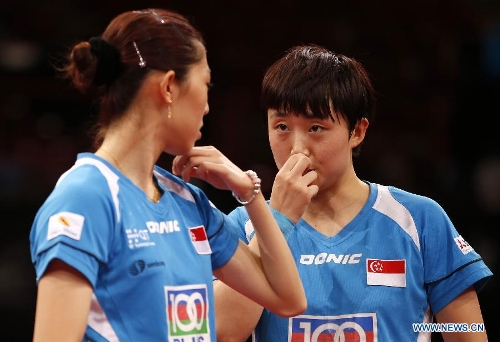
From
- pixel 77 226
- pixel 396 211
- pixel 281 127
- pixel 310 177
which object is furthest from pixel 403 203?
pixel 77 226

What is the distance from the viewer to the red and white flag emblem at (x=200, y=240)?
225 cm

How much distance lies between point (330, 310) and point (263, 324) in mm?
255

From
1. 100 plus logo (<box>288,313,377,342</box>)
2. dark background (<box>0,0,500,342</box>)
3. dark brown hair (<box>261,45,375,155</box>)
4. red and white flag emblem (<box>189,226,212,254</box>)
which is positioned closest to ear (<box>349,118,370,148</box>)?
dark brown hair (<box>261,45,375,155</box>)

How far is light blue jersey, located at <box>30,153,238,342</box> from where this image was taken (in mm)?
1908

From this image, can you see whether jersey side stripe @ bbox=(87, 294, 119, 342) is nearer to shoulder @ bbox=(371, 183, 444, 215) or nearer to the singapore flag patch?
the singapore flag patch

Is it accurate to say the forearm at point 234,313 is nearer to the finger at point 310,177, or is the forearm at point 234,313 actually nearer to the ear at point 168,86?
the finger at point 310,177

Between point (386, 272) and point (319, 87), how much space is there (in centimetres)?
71

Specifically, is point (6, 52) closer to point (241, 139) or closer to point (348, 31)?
point (241, 139)

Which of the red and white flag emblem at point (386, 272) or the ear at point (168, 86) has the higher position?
the ear at point (168, 86)

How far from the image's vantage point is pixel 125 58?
212cm

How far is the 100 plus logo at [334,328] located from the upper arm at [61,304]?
1125 mm

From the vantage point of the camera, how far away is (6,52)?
6.54 meters

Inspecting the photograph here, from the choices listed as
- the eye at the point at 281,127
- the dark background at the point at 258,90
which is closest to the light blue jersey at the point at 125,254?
the eye at the point at 281,127

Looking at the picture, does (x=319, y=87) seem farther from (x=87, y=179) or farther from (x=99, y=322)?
(x=99, y=322)
